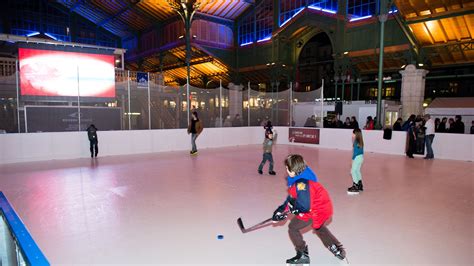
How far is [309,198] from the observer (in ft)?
10.1

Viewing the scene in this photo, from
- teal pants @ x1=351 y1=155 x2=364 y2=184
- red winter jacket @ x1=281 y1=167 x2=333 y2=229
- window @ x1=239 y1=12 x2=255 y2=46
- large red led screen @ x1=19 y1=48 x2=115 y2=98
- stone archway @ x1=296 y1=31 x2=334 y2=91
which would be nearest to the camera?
red winter jacket @ x1=281 y1=167 x2=333 y2=229

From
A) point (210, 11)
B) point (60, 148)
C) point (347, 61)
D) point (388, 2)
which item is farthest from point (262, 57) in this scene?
point (60, 148)

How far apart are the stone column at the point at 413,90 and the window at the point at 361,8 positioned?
6008 mm

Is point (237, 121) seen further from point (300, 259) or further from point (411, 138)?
point (300, 259)

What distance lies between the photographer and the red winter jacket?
3062 mm

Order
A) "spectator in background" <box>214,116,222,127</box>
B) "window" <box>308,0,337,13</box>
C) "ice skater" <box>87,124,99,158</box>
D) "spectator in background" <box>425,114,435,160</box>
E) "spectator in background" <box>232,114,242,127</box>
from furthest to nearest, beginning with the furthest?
"window" <box>308,0,337,13</box>
"spectator in background" <box>232,114,242,127</box>
"spectator in background" <box>214,116,222,127</box>
"spectator in background" <box>425,114,435,160</box>
"ice skater" <box>87,124,99,158</box>

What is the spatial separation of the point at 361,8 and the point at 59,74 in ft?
67.5

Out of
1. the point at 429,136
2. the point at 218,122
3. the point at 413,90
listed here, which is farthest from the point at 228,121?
the point at 413,90

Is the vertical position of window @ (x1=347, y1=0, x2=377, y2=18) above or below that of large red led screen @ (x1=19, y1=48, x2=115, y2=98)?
above

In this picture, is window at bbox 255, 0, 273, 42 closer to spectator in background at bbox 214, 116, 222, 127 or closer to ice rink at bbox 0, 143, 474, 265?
spectator in background at bbox 214, 116, 222, 127

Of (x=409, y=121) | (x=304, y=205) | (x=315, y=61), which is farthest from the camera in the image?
(x=315, y=61)

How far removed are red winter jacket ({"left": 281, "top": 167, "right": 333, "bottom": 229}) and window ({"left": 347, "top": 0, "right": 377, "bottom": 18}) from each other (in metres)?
22.3

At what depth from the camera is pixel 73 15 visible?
3769 centimetres

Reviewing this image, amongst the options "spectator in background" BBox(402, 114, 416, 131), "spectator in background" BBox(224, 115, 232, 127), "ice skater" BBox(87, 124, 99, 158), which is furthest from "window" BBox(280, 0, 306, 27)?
"ice skater" BBox(87, 124, 99, 158)
